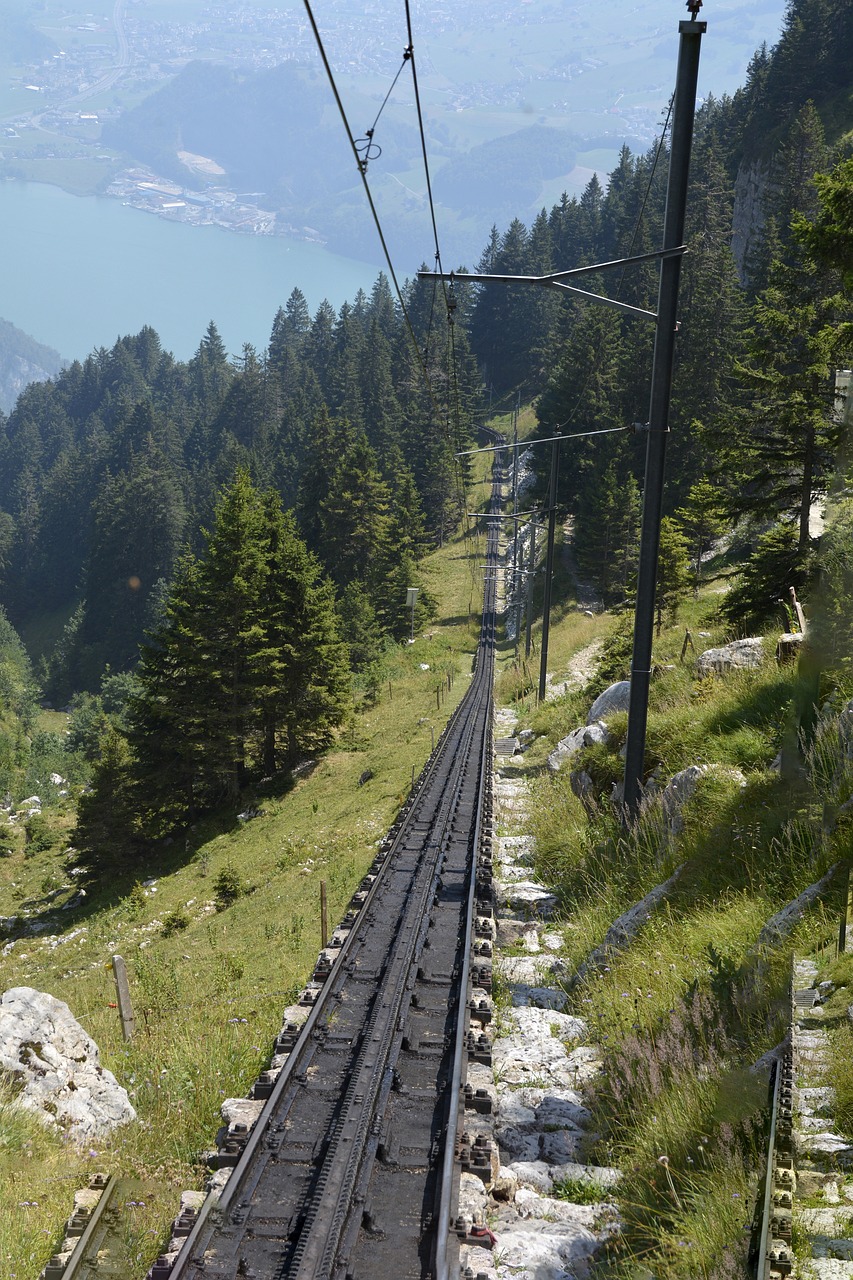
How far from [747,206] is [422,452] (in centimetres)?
4114

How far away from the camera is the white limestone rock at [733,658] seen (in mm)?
15141

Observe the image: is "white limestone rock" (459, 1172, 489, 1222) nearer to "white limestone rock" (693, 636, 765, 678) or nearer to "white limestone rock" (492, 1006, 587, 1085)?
"white limestone rock" (492, 1006, 587, 1085)

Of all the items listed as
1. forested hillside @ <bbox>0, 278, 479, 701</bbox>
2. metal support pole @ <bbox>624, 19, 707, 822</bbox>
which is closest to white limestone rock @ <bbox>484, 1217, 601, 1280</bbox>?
metal support pole @ <bbox>624, 19, 707, 822</bbox>

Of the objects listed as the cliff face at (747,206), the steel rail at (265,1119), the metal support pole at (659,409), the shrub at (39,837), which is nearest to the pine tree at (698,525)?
the metal support pole at (659,409)

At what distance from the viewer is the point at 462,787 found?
22781 millimetres

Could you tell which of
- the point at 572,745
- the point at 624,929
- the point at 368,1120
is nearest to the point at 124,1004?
the point at 368,1120

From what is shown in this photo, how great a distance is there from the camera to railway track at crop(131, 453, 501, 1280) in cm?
554

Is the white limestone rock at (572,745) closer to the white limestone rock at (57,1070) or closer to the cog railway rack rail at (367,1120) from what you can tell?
the cog railway rack rail at (367,1120)

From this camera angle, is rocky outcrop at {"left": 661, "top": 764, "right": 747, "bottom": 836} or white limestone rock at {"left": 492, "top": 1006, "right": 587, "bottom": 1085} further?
rocky outcrop at {"left": 661, "top": 764, "right": 747, "bottom": 836}

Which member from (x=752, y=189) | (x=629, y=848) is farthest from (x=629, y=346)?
(x=629, y=848)

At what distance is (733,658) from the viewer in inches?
610

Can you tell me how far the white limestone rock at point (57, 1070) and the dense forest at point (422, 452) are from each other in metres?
7.54

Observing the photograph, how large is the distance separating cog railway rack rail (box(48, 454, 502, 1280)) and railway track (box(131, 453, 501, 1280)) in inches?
0.5

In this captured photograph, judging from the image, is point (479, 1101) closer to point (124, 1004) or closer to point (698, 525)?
point (124, 1004)
